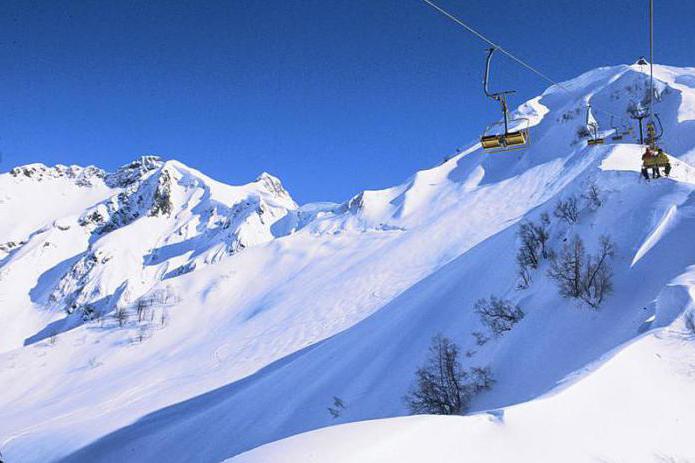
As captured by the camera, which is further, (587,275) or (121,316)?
(121,316)

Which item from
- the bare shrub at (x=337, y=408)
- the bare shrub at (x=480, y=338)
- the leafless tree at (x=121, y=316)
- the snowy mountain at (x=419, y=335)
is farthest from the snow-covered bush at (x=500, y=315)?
the leafless tree at (x=121, y=316)

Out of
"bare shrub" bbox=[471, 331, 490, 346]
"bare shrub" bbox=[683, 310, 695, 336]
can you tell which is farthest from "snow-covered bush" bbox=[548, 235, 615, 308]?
"bare shrub" bbox=[683, 310, 695, 336]

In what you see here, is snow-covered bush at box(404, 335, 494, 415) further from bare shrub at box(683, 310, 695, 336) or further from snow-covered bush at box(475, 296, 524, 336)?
bare shrub at box(683, 310, 695, 336)

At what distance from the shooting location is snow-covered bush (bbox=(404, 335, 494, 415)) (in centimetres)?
1410

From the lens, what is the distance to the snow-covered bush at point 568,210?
67.9ft

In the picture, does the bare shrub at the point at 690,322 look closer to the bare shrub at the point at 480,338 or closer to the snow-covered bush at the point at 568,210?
the bare shrub at the point at 480,338

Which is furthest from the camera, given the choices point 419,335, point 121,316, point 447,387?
point 121,316

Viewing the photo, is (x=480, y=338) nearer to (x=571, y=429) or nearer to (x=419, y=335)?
(x=419, y=335)

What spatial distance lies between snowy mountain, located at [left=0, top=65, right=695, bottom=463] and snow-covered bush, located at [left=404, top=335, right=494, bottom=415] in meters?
0.50

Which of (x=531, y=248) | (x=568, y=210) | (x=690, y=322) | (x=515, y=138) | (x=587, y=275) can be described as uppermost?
(x=515, y=138)

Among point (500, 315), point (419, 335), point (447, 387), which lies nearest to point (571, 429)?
point (447, 387)

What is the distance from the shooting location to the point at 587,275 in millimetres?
15008

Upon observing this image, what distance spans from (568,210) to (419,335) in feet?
29.3

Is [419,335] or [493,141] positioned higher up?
[493,141]
